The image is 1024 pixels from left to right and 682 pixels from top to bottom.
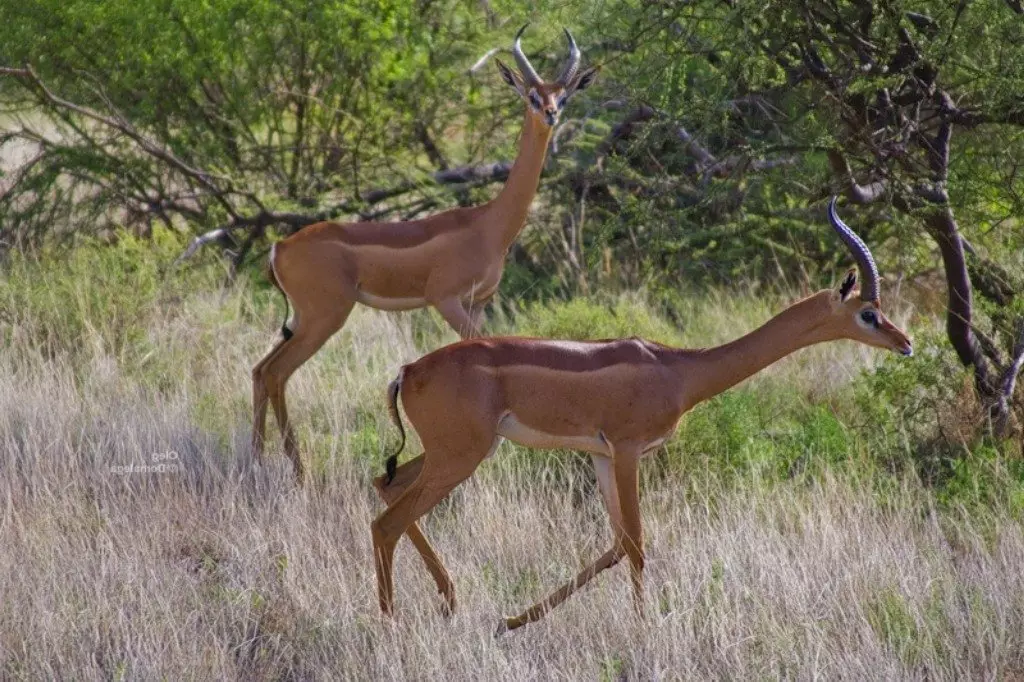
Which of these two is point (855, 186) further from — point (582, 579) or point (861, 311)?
point (582, 579)

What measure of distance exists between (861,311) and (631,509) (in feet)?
3.45

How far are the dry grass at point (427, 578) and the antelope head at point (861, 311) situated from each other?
84cm

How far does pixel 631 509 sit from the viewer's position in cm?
494

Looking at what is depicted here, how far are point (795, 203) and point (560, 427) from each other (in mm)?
5798

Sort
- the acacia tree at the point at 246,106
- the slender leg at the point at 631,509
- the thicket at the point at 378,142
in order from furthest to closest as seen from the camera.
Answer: the acacia tree at the point at 246,106
the thicket at the point at 378,142
the slender leg at the point at 631,509

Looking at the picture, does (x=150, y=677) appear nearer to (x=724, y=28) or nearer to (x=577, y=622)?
(x=577, y=622)

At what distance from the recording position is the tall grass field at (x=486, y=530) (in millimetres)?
4742

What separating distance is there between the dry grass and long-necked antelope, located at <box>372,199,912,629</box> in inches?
10.6

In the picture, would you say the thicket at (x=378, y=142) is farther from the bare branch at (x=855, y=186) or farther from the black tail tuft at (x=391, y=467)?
the black tail tuft at (x=391, y=467)

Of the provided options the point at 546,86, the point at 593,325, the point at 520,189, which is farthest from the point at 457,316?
the point at 546,86

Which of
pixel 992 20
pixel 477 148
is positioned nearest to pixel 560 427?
pixel 992 20

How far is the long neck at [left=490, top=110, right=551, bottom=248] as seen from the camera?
7211 mm

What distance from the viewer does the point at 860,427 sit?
7.06 m

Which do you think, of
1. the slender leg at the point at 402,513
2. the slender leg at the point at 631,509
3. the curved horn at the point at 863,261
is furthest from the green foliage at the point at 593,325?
the slender leg at the point at 402,513
